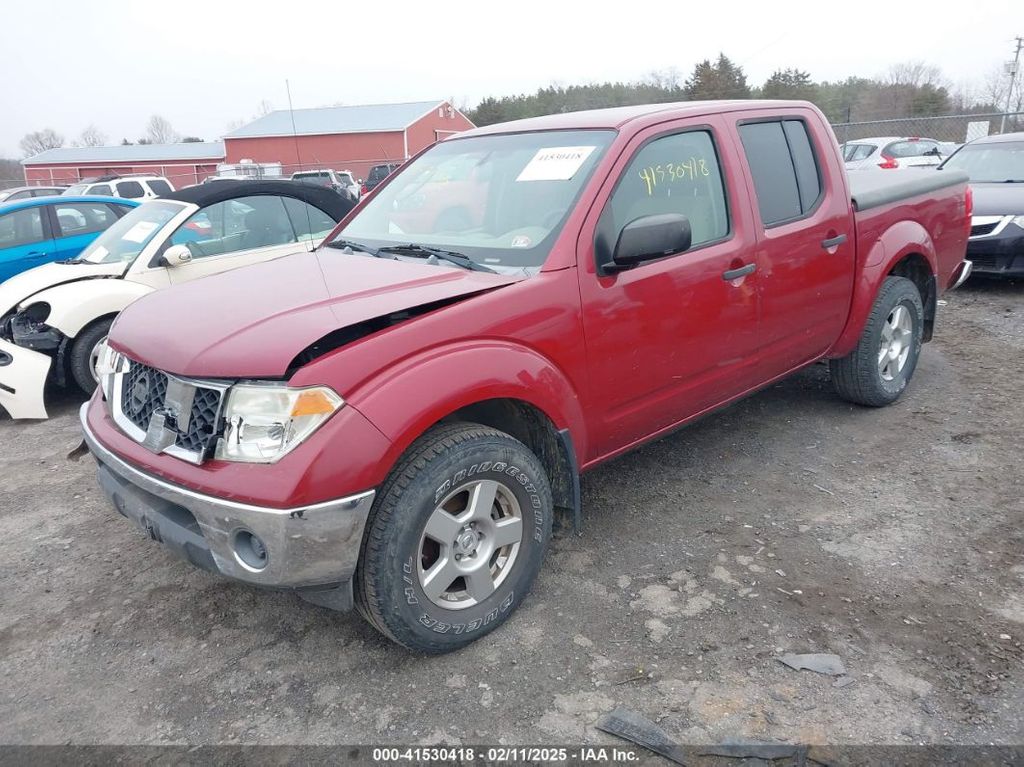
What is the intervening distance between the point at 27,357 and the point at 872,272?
5916mm

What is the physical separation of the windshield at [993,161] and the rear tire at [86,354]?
9.09 meters

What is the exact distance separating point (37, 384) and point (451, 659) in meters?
4.56

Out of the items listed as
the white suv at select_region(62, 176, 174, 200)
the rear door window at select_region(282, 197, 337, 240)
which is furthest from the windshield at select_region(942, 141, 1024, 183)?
the white suv at select_region(62, 176, 174, 200)

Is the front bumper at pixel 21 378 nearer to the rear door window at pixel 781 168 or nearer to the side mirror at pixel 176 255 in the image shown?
the side mirror at pixel 176 255

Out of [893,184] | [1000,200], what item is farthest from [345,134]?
[893,184]

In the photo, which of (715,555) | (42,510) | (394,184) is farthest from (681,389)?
(42,510)

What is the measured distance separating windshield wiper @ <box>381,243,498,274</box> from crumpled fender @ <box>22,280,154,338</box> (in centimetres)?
356

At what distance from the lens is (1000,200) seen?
25.8 ft

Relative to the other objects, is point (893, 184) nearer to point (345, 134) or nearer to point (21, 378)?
point (21, 378)

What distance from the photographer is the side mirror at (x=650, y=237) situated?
2.94 metres

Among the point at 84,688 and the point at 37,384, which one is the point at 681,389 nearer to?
the point at 84,688

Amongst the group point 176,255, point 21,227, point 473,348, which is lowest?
point 473,348

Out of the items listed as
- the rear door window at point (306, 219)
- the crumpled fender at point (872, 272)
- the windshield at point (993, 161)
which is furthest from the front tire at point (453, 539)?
the windshield at point (993, 161)

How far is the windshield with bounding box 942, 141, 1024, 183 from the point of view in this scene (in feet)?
28.3
